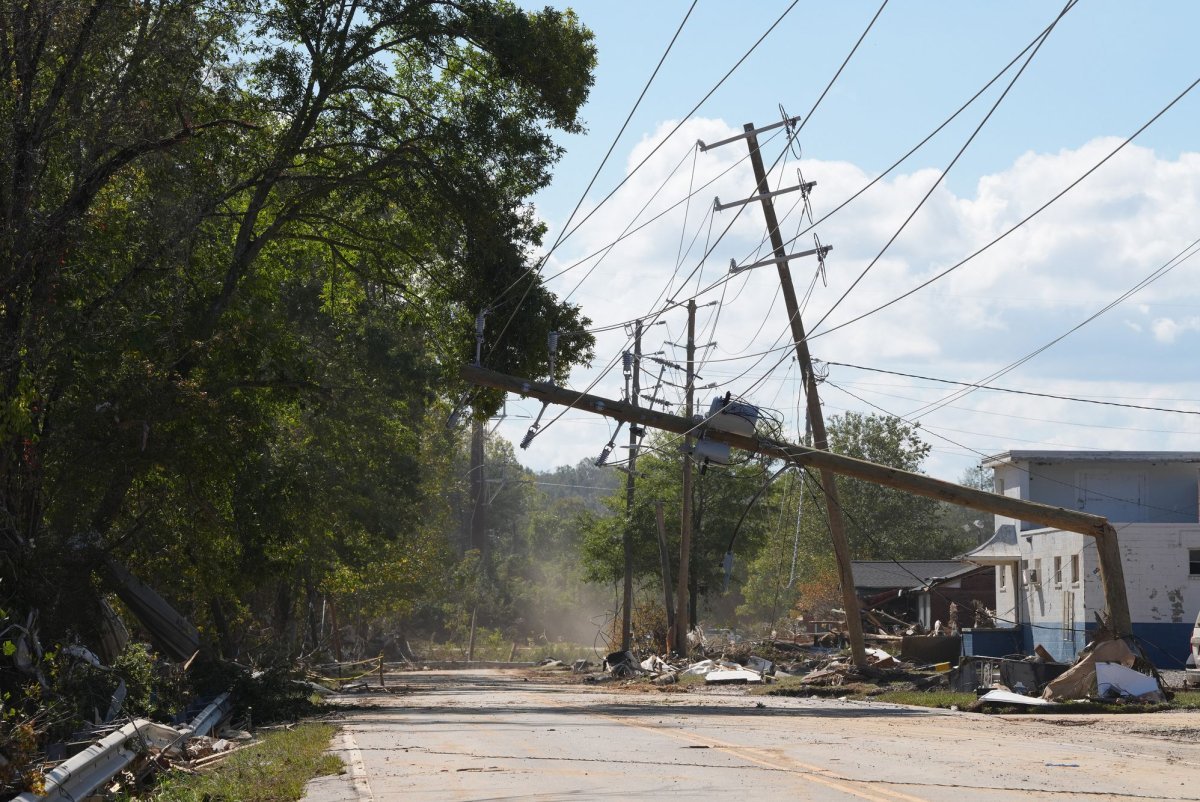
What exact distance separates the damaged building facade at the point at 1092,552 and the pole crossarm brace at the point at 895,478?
532 inches

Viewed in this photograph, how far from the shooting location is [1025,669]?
27.1 meters

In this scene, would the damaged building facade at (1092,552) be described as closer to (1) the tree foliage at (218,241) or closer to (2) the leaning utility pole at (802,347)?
(2) the leaning utility pole at (802,347)

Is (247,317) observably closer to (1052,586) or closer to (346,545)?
(346,545)

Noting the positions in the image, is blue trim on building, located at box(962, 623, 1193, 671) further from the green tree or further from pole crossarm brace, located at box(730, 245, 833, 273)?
the green tree

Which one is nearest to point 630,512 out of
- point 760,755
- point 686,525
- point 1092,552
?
point 686,525

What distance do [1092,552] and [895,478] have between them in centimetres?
1571

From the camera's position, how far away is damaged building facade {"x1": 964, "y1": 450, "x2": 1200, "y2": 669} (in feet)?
130

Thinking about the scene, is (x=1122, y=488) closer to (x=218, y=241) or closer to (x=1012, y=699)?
(x=1012, y=699)

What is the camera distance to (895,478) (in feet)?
88.7

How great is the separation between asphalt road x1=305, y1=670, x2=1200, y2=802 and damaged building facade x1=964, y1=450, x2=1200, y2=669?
18.4m

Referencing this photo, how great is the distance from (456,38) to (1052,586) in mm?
29109

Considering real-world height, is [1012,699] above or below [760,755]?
above

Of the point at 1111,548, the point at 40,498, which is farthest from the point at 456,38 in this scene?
the point at 1111,548

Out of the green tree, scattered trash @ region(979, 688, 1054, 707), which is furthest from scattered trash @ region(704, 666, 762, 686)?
the green tree
